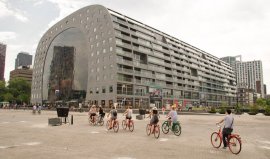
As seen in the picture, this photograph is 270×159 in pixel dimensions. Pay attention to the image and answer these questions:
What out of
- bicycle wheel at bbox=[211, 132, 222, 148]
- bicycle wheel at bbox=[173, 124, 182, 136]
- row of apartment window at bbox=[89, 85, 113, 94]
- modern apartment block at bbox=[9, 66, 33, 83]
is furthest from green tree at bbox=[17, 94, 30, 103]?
bicycle wheel at bbox=[211, 132, 222, 148]

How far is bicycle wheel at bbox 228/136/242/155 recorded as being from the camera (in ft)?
33.1

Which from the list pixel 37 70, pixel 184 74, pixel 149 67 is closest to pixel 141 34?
pixel 149 67

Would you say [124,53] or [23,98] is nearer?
[124,53]

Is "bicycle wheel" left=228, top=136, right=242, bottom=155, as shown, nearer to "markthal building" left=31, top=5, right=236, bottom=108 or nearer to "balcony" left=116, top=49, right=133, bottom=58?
"markthal building" left=31, top=5, right=236, bottom=108

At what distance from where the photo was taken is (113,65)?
7575 cm

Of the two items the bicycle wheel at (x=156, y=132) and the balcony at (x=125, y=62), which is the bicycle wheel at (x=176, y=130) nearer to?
the bicycle wheel at (x=156, y=132)

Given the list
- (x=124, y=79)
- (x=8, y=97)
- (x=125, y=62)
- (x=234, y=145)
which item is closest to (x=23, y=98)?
(x=8, y=97)

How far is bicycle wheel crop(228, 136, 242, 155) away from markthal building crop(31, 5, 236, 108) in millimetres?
60790

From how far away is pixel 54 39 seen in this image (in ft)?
354

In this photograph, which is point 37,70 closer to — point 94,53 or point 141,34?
point 94,53

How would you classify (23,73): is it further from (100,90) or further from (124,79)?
(124,79)

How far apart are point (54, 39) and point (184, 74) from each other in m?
57.5

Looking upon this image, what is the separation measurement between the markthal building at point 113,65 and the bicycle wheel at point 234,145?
60790 millimetres

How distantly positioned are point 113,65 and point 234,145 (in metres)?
66.7
